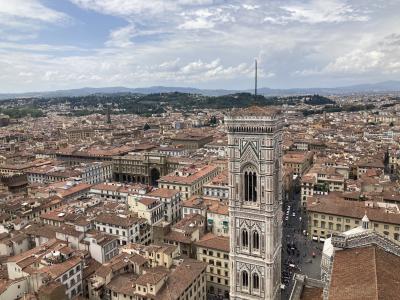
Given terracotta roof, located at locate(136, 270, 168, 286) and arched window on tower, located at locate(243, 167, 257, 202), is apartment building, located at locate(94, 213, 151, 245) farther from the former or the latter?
arched window on tower, located at locate(243, 167, 257, 202)

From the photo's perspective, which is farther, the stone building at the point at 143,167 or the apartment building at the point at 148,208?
the stone building at the point at 143,167

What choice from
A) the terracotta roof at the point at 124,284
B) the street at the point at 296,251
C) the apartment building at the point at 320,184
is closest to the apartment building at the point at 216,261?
the street at the point at 296,251

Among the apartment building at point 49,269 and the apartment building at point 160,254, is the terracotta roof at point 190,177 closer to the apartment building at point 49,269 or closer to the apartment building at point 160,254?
the apartment building at point 160,254

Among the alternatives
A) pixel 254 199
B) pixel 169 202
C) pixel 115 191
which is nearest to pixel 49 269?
pixel 254 199

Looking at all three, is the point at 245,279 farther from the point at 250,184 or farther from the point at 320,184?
the point at 320,184

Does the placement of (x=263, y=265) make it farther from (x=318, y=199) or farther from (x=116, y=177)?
(x=116, y=177)

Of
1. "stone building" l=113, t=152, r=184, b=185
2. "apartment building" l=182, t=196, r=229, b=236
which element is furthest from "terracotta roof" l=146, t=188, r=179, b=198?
"stone building" l=113, t=152, r=184, b=185
